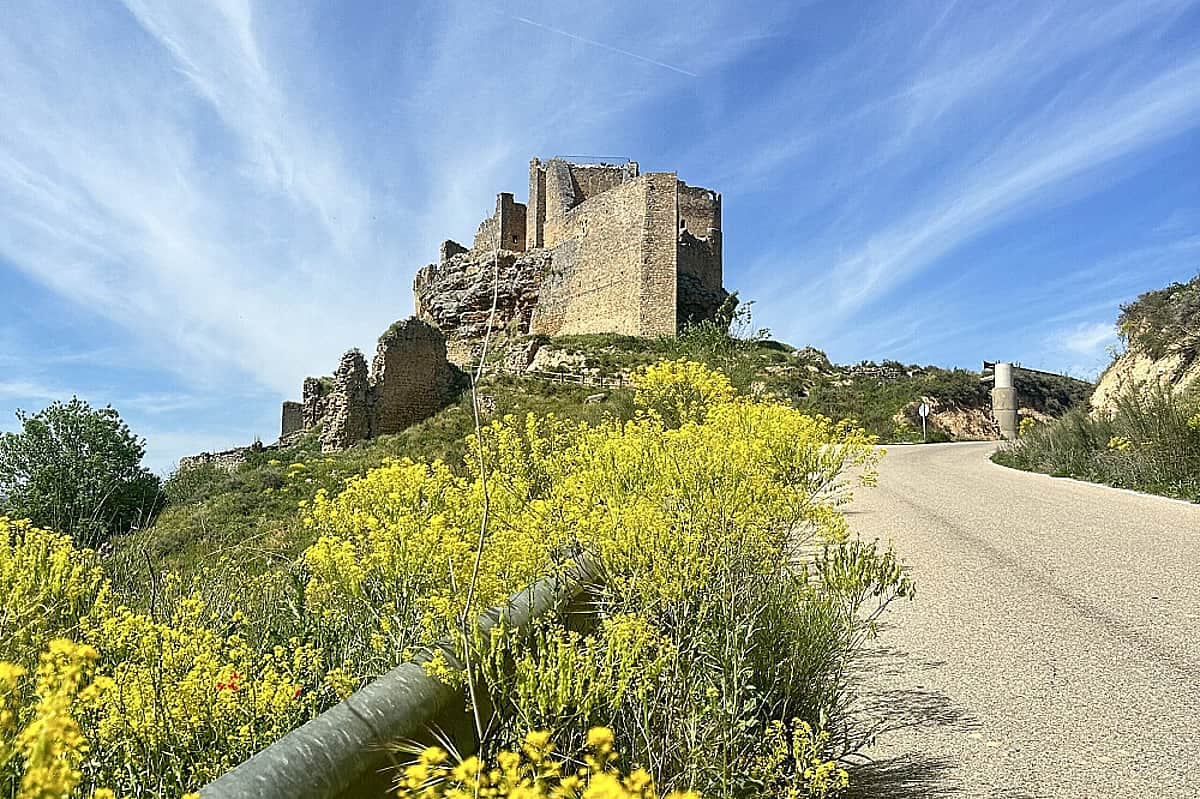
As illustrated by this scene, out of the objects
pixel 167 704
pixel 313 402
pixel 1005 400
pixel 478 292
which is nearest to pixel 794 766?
pixel 167 704

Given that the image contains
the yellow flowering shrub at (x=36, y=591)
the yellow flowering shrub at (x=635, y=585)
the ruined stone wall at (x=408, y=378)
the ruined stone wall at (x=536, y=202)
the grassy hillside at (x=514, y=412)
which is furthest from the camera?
the ruined stone wall at (x=536, y=202)

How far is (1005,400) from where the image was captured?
24656mm

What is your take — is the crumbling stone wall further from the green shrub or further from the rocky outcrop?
the green shrub

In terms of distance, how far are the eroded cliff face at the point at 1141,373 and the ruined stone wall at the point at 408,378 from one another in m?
19.6

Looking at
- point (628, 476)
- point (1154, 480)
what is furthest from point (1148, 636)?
point (1154, 480)

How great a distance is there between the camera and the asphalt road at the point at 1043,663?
10.6 feet

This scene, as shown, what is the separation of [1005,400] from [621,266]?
1740 centimetres

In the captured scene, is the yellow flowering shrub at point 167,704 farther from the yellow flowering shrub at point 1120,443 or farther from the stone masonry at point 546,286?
the stone masonry at point 546,286

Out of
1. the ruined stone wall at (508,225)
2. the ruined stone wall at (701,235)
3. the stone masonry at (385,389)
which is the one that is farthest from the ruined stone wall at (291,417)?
the ruined stone wall at (701,235)

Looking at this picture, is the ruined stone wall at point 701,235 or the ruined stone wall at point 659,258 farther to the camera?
the ruined stone wall at point 701,235

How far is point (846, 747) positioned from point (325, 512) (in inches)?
101

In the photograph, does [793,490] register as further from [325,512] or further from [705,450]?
[325,512]

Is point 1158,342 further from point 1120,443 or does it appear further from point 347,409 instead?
point 347,409

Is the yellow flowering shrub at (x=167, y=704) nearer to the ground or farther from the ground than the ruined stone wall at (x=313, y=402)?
nearer to the ground
